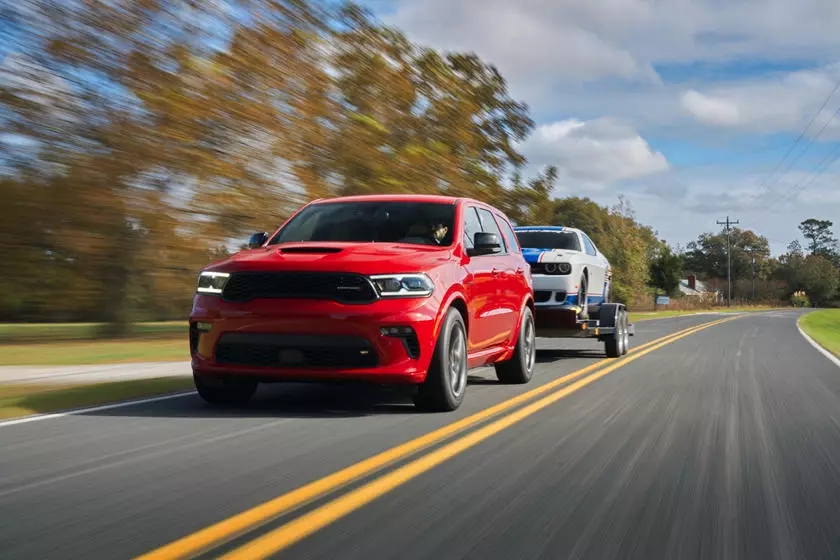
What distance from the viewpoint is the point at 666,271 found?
103562 mm

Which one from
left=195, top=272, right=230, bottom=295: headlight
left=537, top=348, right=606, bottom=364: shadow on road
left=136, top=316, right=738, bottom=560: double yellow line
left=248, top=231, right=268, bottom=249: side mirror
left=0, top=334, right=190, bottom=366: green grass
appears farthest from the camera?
left=537, top=348, right=606, bottom=364: shadow on road

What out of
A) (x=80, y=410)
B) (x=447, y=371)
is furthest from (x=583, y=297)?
(x=80, y=410)

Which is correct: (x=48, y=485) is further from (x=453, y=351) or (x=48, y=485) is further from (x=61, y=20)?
(x=61, y=20)

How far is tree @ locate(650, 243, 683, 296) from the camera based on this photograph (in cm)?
10356

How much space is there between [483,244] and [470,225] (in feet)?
2.25

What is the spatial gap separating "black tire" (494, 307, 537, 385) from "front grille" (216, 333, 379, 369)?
11.9 ft

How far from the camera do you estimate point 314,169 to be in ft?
70.4

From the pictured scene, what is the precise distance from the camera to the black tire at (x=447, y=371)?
26.9ft

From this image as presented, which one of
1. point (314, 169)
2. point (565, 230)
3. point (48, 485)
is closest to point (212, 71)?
point (314, 169)

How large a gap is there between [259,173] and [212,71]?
2.36 metres

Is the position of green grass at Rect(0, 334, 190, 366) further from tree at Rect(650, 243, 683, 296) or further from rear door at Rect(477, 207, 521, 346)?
tree at Rect(650, 243, 683, 296)

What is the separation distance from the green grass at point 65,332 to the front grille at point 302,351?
15434mm

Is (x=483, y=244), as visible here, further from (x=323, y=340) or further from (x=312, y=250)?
(x=323, y=340)

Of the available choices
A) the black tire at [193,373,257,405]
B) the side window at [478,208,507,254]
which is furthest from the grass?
the side window at [478,208,507,254]
